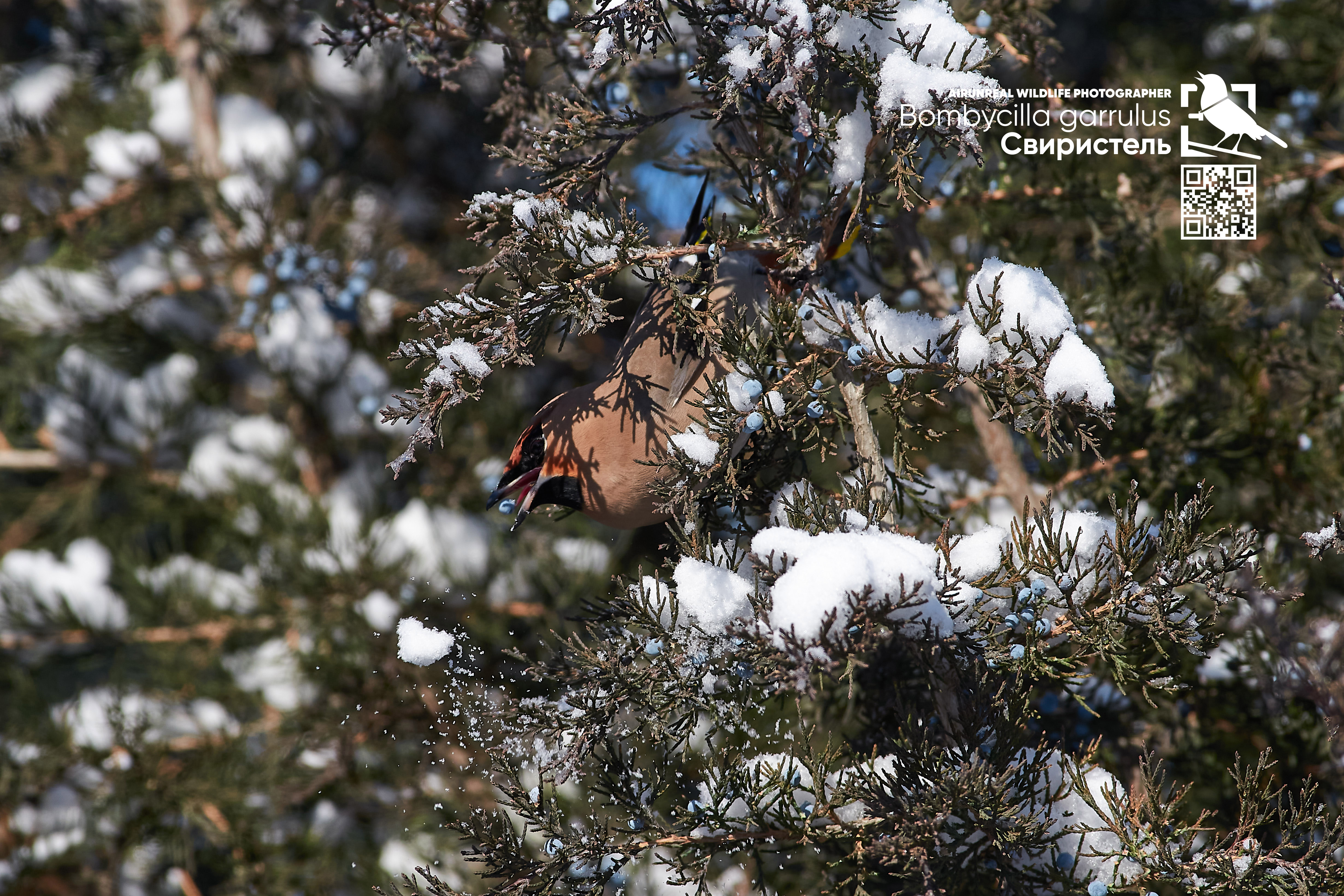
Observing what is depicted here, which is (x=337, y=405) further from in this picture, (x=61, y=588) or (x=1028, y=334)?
(x=1028, y=334)

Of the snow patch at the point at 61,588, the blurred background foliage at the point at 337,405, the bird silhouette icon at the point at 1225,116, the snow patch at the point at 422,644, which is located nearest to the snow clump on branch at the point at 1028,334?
the blurred background foliage at the point at 337,405

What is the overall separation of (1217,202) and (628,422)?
883 mm

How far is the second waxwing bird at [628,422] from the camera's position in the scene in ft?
2.91

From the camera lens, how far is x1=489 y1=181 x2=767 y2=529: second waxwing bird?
888mm

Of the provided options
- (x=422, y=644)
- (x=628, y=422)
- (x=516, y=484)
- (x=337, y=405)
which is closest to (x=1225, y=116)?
(x=628, y=422)

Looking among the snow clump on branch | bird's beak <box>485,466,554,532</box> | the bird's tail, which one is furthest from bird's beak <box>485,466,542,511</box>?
the snow clump on branch

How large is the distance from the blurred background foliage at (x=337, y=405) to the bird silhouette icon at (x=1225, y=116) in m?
0.06

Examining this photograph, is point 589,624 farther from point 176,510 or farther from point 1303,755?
point 176,510

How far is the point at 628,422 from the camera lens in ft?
2.95

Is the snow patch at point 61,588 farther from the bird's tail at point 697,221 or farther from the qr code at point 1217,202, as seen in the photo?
the qr code at point 1217,202

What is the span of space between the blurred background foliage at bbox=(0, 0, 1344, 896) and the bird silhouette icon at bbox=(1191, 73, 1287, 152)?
57 mm

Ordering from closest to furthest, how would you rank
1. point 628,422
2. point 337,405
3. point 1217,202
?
point 628,422 → point 1217,202 → point 337,405

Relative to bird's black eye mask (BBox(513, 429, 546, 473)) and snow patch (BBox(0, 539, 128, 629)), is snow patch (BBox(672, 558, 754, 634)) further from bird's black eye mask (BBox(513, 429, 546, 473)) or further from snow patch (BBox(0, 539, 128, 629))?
snow patch (BBox(0, 539, 128, 629))

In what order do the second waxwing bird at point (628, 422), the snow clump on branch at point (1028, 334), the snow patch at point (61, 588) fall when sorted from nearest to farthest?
the snow clump on branch at point (1028, 334) → the second waxwing bird at point (628, 422) → the snow patch at point (61, 588)
